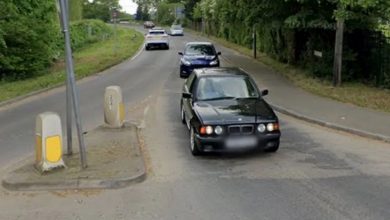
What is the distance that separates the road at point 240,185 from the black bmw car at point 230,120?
31 cm

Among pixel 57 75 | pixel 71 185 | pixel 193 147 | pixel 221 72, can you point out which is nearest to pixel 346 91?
pixel 221 72

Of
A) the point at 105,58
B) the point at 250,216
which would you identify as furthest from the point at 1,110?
the point at 105,58

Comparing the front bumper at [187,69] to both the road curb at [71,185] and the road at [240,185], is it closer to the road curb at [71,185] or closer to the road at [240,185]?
the road at [240,185]

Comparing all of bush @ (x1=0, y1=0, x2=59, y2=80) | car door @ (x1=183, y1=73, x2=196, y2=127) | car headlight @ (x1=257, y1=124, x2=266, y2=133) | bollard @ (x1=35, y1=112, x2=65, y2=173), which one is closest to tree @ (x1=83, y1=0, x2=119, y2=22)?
bush @ (x1=0, y1=0, x2=59, y2=80)

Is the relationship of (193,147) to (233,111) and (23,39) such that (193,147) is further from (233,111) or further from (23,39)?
(23,39)

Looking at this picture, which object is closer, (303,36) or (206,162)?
(206,162)

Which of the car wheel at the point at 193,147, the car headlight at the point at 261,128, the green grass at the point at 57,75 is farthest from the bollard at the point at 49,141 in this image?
the green grass at the point at 57,75

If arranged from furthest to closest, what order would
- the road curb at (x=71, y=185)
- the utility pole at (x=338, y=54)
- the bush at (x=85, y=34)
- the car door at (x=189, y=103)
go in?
the bush at (x=85, y=34) < the utility pole at (x=338, y=54) < the car door at (x=189, y=103) < the road curb at (x=71, y=185)

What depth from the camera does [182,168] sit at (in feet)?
30.2

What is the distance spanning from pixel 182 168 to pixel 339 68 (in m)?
10.8

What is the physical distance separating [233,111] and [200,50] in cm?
1573

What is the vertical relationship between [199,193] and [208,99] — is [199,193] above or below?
below

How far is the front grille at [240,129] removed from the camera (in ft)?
31.0

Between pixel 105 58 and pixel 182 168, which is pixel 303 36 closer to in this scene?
pixel 105 58
